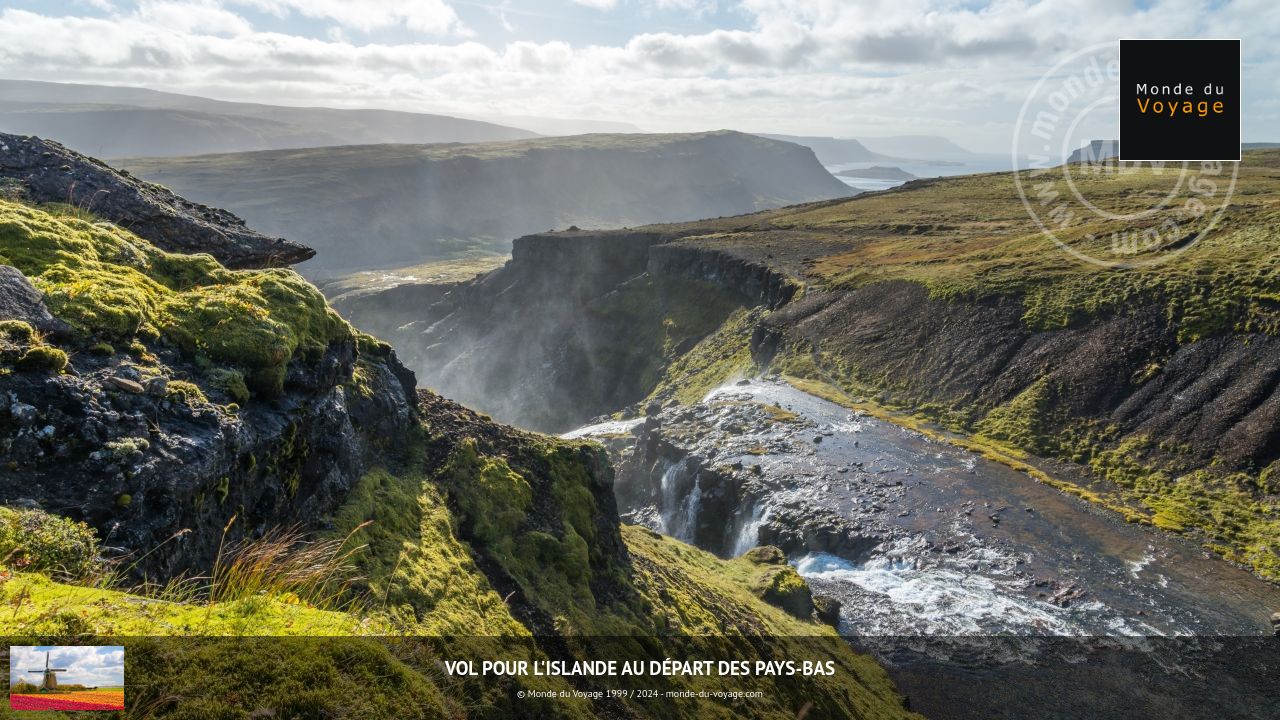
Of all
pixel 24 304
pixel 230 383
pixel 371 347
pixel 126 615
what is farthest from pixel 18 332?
pixel 371 347

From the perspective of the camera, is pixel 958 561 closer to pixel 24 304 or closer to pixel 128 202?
pixel 128 202

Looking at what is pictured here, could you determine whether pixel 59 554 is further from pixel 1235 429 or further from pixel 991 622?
pixel 1235 429

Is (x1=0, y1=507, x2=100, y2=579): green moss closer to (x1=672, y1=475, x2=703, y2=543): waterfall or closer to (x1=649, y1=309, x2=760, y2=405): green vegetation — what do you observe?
(x1=672, y1=475, x2=703, y2=543): waterfall

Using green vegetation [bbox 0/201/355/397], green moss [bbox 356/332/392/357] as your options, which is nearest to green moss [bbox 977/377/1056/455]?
green moss [bbox 356/332/392/357]

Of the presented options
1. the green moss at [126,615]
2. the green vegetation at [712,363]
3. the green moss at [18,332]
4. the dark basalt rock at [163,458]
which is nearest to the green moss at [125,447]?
the dark basalt rock at [163,458]

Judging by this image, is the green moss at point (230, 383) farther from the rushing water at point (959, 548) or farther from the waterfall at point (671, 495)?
the waterfall at point (671, 495)

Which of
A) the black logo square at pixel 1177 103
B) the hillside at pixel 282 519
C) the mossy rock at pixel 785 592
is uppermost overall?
the black logo square at pixel 1177 103
